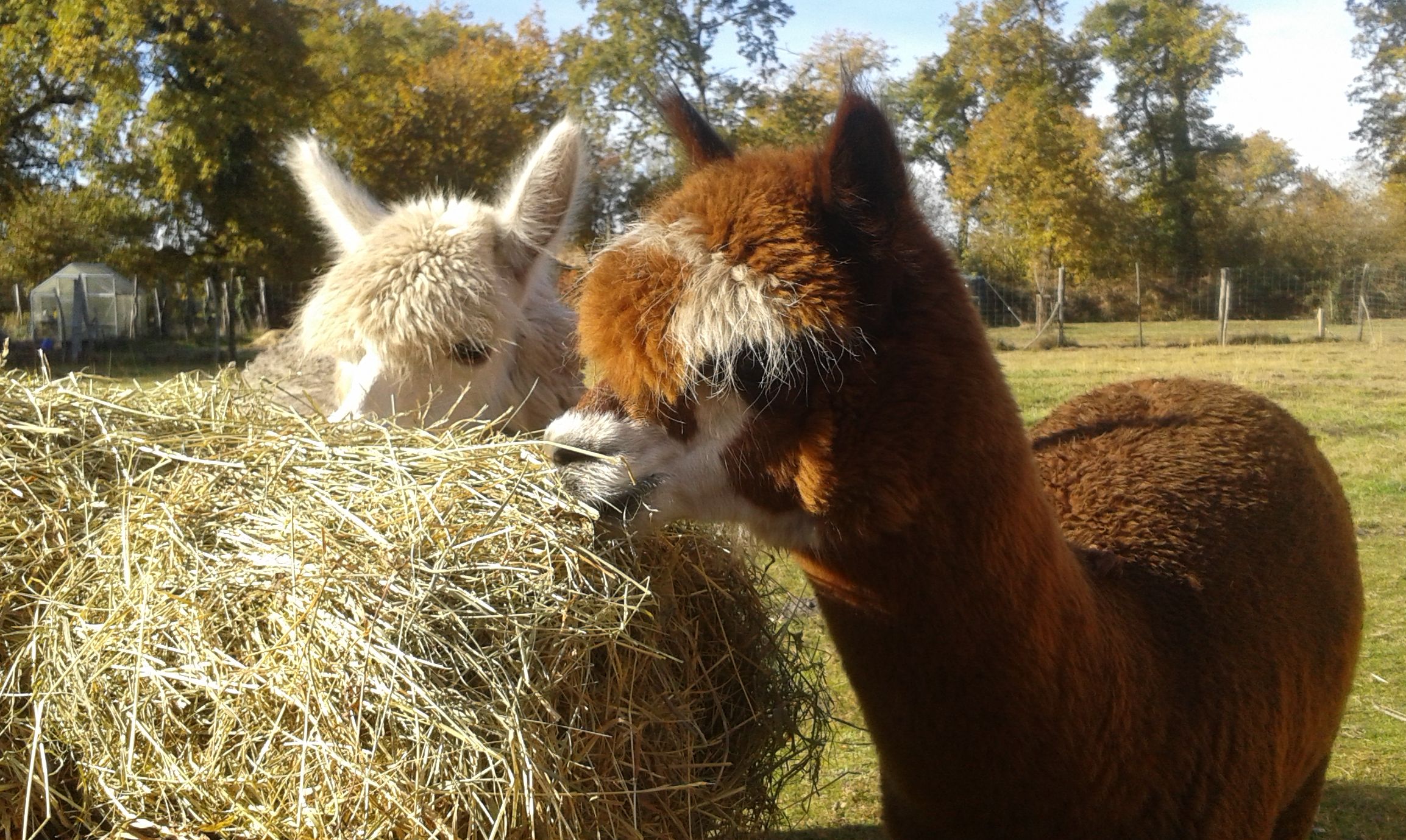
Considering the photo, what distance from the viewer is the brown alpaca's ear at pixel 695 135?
2.45 metres

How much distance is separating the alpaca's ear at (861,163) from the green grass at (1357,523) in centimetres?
161

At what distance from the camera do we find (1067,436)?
11.8 feet

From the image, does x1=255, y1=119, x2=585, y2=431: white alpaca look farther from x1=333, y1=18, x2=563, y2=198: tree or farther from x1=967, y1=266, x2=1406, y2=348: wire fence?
x1=967, y1=266, x2=1406, y2=348: wire fence

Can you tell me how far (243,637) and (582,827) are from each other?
74 cm

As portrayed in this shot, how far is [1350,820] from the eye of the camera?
4207mm

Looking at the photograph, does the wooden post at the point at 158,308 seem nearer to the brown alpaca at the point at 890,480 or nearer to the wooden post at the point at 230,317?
the wooden post at the point at 230,317

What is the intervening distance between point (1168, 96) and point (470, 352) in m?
38.1

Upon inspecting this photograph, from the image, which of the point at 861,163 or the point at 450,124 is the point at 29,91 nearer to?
the point at 450,124

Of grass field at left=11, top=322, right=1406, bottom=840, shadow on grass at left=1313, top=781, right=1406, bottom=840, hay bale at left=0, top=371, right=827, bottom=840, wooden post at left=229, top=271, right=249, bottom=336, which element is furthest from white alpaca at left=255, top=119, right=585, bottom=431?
wooden post at left=229, top=271, right=249, bottom=336

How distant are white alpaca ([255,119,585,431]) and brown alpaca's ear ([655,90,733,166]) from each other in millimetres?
944

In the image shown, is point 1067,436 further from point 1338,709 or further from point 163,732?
point 163,732

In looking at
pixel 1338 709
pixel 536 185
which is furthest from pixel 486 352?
pixel 1338 709

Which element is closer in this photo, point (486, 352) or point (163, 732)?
point (163, 732)

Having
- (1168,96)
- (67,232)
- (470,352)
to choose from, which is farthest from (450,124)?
(1168,96)
